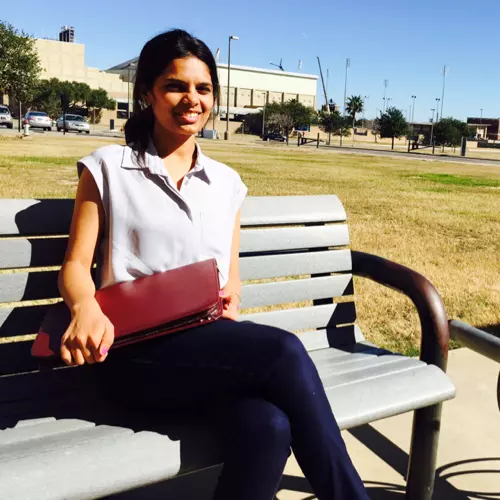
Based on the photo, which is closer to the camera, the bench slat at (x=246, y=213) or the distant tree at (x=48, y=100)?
the bench slat at (x=246, y=213)

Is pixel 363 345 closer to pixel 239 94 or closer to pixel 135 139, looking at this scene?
pixel 135 139

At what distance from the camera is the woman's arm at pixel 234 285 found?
220 centimetres

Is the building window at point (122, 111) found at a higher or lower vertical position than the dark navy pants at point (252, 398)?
higher

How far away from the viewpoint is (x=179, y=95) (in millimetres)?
2180

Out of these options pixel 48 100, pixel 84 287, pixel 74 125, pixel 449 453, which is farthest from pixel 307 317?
pixel 48 100

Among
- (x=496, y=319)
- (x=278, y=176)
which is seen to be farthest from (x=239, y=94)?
(x=496, y=319)

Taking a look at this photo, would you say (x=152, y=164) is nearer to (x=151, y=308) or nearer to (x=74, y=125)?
(x=151, y=308)

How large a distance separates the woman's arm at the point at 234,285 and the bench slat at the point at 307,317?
0.28 m

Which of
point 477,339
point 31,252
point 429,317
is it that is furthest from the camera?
point 477,339

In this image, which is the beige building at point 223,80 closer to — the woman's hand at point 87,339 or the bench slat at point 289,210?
the bench slat at point 289,210

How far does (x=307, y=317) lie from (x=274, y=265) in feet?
0.82

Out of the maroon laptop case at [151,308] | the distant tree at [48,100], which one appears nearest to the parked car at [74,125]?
the distant tree at [48,100]

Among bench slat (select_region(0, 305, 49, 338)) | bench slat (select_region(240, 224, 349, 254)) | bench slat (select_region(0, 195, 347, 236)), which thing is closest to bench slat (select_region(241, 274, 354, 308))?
bench slat (select_region(240, 224, 349, 254))

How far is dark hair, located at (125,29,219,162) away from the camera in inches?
84.9
